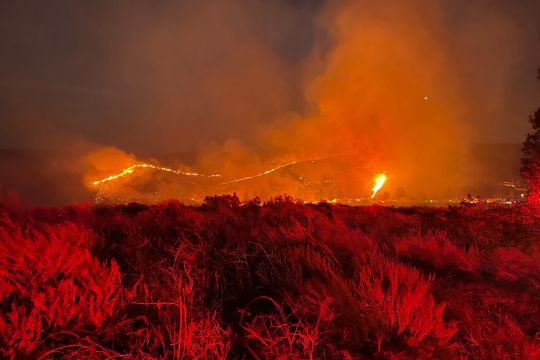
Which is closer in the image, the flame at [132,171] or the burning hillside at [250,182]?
the burning hillside at [250,182]

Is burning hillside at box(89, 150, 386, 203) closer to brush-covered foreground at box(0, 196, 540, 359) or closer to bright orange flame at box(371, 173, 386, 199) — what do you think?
bright orange flame at box(371, 173, 386, 199)

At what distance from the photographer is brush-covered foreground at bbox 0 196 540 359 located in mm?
3211

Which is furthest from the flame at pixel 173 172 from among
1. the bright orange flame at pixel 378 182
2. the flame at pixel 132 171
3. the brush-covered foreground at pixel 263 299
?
the brush-covered foreground at pixel 263 299

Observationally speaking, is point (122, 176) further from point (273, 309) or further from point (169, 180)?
point (273, 309)

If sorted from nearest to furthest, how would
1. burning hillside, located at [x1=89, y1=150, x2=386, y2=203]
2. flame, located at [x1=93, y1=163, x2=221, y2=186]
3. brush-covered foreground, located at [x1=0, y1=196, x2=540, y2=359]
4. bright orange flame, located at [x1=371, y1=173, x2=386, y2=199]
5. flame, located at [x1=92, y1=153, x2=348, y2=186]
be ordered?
brush-covered foreground, located at [x1=0, y1=196, x2=540, y2=359] → burning hillside, located at [x1=89, y1=150, x2=386, y2=203] → flame, located at [x1=93, y1=163, x2=221, y2=186] → flame, located at [x1=92, y1=153, x2=348, y2=186] → bright orange flame, located at [x1=371, y1=173, x2=386, y2=199]

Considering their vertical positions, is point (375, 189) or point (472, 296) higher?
point (375, 189)

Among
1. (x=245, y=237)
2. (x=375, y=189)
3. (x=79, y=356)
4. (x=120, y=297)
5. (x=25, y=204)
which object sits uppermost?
(x=375, y=189)

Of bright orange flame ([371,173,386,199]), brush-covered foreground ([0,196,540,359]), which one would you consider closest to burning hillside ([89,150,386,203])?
bright orange flame ([371,173,386,199])

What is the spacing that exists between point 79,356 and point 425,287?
2.95 meters

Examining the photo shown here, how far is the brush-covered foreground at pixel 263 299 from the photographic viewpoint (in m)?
3.21

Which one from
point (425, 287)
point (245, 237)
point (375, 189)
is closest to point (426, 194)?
point (375, 189)

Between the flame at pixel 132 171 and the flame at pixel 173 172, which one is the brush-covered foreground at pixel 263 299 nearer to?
the flame at pixel 132 171

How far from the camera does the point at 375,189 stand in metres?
31.2

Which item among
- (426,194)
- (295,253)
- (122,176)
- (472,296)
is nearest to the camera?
(472,296)
